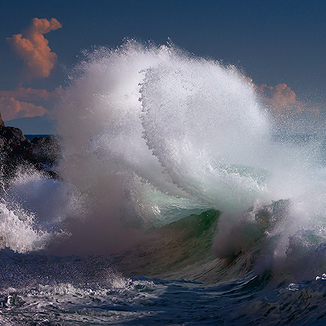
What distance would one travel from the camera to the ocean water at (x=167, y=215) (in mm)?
4590

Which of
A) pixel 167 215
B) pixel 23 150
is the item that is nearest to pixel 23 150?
Result: pixel 23 150

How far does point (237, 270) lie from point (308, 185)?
3.13 meters

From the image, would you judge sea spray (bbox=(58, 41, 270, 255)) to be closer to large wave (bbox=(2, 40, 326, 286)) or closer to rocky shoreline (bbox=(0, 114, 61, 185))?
large wave (bbox=(2, 40, 326, 286))

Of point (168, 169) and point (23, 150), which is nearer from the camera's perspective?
point (168, 169)

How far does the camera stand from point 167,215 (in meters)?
10.2

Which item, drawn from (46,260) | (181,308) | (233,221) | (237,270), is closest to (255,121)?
(233,221)

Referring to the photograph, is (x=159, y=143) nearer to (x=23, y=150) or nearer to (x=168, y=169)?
(x=168, y=169)

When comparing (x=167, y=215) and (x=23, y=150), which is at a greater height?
(x=23, y=150)

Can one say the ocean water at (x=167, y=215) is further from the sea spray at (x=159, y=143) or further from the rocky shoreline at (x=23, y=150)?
the rocky shoreline at (x=23, y=150)

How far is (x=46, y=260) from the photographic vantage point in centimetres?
828

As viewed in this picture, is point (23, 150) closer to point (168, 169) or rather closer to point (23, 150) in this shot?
point (23, 150)

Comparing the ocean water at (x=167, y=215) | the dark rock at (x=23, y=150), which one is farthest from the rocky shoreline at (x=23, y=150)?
the ocean water at (x=167, y=215)

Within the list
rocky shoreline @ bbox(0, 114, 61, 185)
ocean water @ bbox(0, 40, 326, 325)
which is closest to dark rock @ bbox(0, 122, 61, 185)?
rocky shoreline @ bbox(0, 114, 61, 185)

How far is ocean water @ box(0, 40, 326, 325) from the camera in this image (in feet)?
15.1
